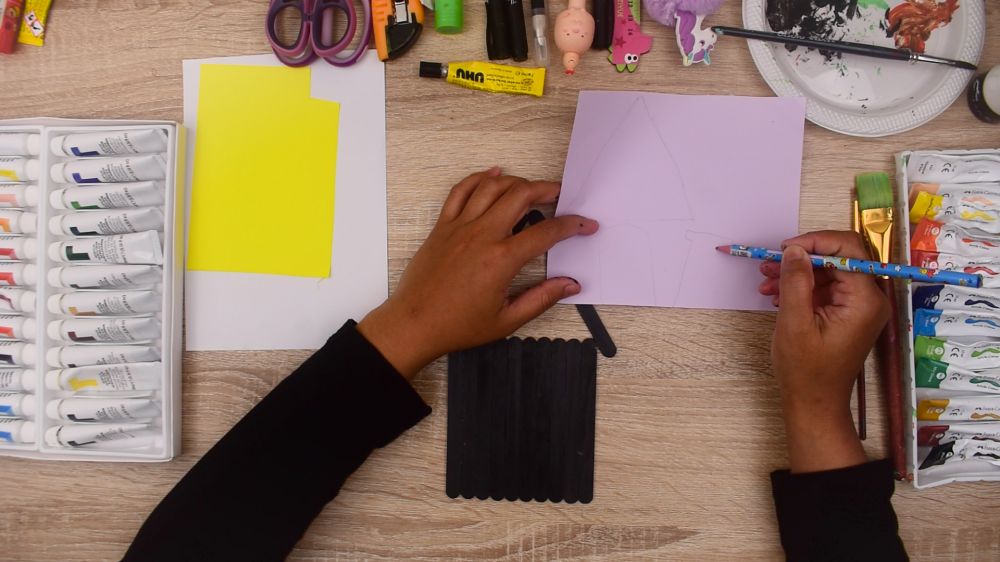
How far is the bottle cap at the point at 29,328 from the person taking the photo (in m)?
0.72

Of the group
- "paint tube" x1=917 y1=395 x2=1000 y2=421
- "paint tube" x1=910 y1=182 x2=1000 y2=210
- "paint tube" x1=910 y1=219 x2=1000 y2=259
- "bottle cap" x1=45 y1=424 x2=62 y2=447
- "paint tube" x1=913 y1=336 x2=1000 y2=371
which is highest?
"paint tube" x1=910 y1=182 x2=1000 y2=210

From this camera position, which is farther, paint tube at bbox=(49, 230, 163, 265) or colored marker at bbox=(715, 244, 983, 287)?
paint tube at bbox=(49, 230, 163, 265)

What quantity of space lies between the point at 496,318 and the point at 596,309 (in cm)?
12

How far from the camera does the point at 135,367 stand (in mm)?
712

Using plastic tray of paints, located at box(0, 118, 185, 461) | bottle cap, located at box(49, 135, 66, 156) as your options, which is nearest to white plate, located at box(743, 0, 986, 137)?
plastic tray of paints, located at box(0, 118, 185, 461)

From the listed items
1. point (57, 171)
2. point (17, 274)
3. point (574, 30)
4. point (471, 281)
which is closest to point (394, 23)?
point (574, 30)

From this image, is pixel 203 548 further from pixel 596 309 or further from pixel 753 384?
pixel 753 384

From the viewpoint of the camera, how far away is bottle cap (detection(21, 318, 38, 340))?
717 millimetres

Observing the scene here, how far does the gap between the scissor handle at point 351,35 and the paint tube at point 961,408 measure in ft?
2.32

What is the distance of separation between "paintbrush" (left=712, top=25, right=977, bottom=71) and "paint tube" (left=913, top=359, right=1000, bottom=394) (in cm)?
31

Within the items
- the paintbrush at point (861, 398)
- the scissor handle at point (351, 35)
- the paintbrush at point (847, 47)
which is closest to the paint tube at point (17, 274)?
the scissor handle at point (351, 35)

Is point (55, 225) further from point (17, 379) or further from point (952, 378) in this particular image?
point (952, 378)

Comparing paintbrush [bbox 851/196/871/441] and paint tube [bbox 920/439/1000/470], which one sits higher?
paintbrush [bbox 851/196/871/441]

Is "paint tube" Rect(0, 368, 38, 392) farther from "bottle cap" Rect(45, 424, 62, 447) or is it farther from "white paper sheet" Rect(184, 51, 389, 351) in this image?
"white paper sheet" Rect(184, 51, 389, 351)
